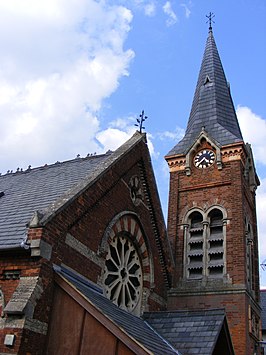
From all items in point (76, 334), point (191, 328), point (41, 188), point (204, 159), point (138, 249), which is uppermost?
point (204, 159)

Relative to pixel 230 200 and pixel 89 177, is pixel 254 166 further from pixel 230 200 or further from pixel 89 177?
pixel 89 177

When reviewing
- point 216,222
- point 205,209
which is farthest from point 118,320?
point 205,209

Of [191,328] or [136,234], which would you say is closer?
[191,328]

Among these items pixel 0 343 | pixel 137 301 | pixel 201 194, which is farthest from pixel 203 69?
pixel 0 343

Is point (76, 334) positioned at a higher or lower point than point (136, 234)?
lower

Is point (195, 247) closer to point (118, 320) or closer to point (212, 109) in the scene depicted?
point (212, 109)

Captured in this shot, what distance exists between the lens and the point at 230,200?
71.6 ft

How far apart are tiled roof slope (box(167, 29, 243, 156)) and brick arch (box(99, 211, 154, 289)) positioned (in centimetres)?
776

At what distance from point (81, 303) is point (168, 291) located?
866 centimetres

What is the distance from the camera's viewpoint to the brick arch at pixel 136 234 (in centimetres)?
1562

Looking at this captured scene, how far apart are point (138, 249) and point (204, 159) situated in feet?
25.8

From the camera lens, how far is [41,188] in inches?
612

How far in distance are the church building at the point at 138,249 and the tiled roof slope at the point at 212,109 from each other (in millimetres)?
79

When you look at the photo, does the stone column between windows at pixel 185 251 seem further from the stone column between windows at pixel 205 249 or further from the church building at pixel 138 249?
the stone column between windows at pixel 205 249
